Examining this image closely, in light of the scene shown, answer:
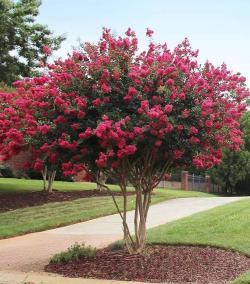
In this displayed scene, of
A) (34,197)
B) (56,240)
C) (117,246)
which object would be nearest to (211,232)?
(117,246)

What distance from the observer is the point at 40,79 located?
370 inches

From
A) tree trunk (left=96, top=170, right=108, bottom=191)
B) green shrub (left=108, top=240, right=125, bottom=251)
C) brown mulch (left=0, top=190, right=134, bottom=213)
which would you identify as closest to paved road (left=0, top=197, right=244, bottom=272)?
green shrub (left=108, top=240, right=125, bottom=251)

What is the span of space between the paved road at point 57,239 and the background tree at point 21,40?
6.70 m

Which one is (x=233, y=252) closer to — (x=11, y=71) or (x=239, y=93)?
(x=239, y=93)

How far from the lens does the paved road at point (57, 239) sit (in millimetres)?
10125

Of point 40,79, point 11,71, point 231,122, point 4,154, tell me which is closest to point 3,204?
point 11,71

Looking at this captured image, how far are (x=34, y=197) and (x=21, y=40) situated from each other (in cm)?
566

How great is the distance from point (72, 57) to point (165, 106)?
79.4 inches

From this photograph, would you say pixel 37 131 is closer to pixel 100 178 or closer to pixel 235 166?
pixel 100 178

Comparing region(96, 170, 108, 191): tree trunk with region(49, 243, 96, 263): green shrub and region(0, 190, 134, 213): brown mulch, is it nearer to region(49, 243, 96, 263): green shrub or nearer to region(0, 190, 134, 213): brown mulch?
region(0, 190, 134, 213): brown mulch

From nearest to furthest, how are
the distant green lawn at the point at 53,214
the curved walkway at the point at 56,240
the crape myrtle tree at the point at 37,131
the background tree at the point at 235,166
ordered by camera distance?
the crape myrtle tree at the point at 37,131 < the curved walkway at the point at 56,240 < the distant green lawn at the point at 53,214 < the background tree at the point at 235,166

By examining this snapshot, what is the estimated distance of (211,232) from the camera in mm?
12469

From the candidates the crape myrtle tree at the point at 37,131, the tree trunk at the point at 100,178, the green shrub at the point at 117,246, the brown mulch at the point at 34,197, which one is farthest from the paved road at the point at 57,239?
the brown mulch at the point at 34,197

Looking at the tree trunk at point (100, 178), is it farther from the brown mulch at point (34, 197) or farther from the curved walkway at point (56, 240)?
the curved walkway at point (56, 240)
